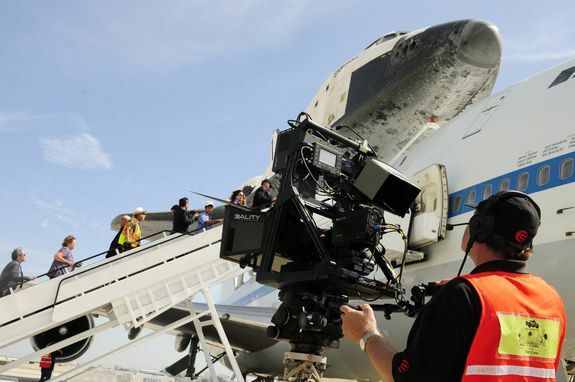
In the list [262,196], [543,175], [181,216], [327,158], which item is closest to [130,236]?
[181,216]

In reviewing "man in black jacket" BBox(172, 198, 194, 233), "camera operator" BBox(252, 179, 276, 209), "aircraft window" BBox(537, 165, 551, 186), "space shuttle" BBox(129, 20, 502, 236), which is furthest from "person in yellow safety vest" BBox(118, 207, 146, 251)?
"aircraft window" BBox(537, 165, 551, 186)

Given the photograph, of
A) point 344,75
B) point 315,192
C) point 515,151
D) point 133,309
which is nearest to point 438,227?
point 515,151

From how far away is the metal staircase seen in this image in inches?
289

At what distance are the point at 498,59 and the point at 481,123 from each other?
322 cm

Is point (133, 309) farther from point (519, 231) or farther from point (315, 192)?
point (519, 231)

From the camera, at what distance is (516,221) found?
2.01 m

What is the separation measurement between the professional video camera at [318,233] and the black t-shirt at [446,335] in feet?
2.75

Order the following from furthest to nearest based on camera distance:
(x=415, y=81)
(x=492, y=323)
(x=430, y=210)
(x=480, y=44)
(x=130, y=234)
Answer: (x=415, y=81) < (x=480, y=44) < (x=130, y=234) < (x=430, y=210) < (x=492, y=323)

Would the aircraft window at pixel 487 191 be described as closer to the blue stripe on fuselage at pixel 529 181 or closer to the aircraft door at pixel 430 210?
the blue stripe on fuselage at pixel 529 181

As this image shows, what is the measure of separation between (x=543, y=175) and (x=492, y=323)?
5.10 meters

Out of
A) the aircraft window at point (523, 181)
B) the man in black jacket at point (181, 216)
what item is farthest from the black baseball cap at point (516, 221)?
the man in black jacket at point (181, 216)

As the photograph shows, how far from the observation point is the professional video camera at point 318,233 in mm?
2748

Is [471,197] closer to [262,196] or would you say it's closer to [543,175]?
[543,175]

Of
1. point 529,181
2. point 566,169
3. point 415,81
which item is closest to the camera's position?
point 566,169
